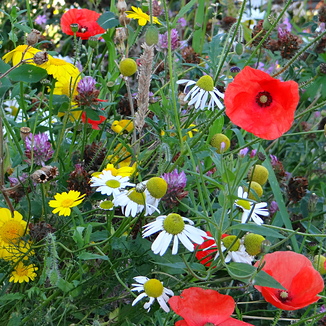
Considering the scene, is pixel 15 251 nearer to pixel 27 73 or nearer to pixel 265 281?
pixel 27 73

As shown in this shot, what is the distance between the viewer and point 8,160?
1.04 metres

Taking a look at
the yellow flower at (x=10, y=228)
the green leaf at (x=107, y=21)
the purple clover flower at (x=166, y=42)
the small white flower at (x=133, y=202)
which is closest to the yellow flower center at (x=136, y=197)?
the small white flower at (x=133, y=202)

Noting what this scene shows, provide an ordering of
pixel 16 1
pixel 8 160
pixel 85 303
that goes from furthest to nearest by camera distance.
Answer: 1. pixel 16 1
2. pixel 8 160
3. pixel 85 303

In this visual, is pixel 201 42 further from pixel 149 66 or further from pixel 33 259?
pixel 33 259

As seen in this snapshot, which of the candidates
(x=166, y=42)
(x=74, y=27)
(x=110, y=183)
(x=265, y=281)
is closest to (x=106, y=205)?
(x=110, y=183)

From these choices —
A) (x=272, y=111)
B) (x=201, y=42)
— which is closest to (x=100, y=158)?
(x=272, y=111)

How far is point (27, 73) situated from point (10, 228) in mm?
241

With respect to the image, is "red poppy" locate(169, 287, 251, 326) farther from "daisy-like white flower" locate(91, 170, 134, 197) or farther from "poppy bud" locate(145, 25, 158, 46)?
"poppy bud" locate(145, 25, 158, 46)

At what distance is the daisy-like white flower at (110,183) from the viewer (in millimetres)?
785

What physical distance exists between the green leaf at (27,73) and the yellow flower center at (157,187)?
0.26 metres

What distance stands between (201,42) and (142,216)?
0.87 meters

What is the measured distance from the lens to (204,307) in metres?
0.75

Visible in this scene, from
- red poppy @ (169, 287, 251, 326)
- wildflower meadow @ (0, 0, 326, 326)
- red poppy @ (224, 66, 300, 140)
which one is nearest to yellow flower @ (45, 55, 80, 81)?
wildflower meadow @ (0, 0, 326, 326)

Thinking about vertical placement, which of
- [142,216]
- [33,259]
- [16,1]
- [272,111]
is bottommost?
[16,1]
